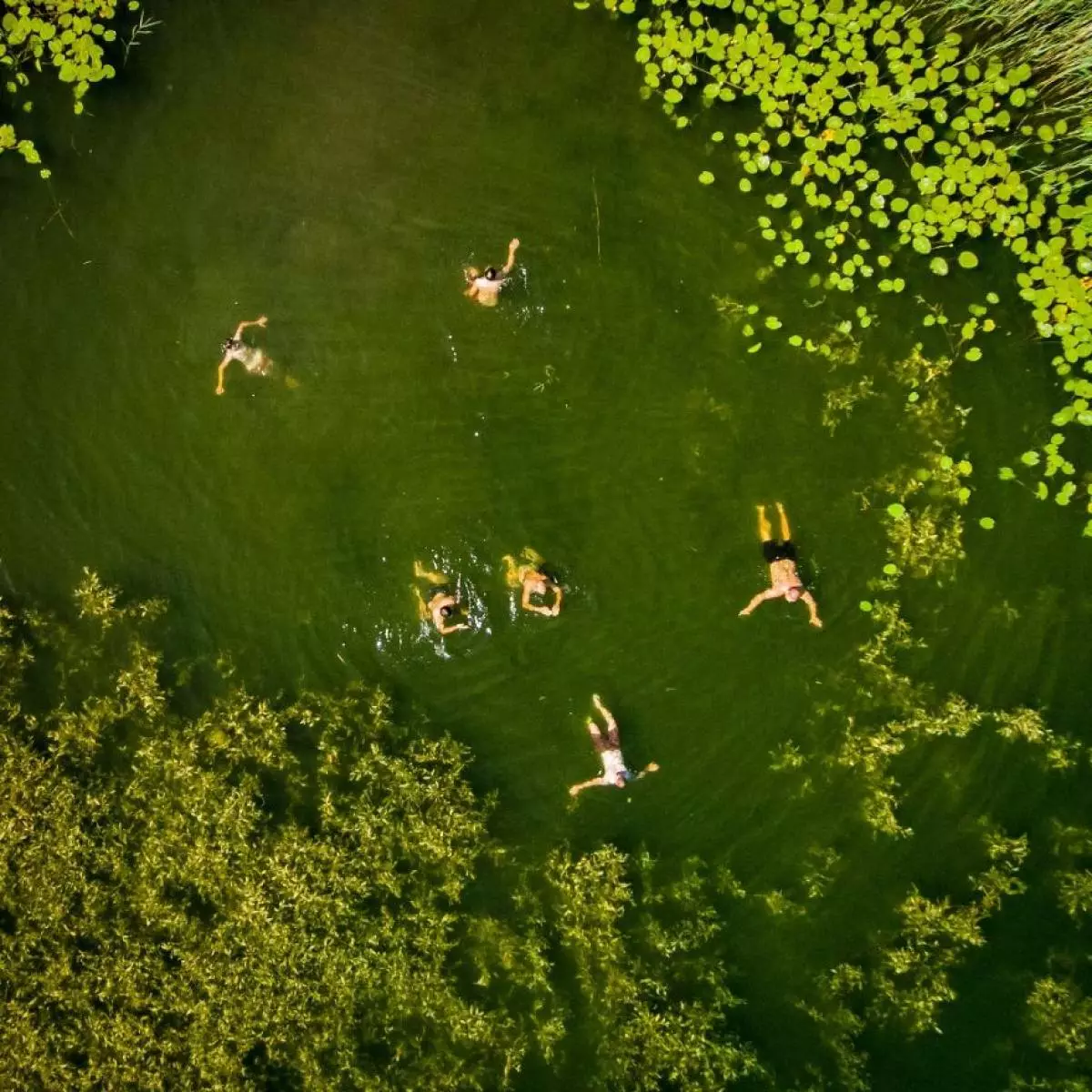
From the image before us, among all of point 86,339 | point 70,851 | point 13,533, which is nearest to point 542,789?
point 70,851

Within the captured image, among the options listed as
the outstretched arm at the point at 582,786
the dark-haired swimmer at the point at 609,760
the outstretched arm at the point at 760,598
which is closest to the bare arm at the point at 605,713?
the dark-haired swimmer at the point at 609,760

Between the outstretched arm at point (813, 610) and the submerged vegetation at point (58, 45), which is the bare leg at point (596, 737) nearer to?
the outstretched arm at point (813, 610)

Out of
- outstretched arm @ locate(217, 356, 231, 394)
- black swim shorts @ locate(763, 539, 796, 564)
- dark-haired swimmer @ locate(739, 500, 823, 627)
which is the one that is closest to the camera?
dark-haired swimmer @ locate(739, 500, 823, 627)

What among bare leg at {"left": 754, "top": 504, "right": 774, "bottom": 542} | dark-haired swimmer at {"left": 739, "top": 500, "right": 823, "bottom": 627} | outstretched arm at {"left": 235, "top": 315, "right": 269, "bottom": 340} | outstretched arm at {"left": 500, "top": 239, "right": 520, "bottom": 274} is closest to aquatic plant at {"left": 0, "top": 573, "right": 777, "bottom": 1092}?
dark-haired swimmer at {"left": 739, "top": 500, "right": 823, "bottom": 627}

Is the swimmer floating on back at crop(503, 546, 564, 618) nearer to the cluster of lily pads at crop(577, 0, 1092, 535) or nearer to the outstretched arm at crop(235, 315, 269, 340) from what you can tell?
the outstretched arm at crop(235, 315, 269, 340)

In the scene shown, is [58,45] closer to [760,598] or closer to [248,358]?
[248,358]

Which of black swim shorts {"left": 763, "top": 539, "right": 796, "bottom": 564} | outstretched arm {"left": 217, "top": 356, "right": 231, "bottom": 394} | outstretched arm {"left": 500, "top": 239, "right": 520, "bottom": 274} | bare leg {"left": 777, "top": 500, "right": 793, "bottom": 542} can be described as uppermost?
outstretched arm {"left": 500, "top": 239, "right": 520, "bottom": 274}
